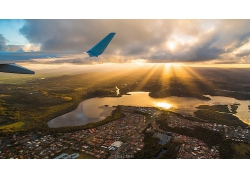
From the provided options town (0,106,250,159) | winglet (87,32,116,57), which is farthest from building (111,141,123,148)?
winglet (87,32,116,57)

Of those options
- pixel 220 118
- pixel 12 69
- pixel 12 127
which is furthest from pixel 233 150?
pixel 12 127

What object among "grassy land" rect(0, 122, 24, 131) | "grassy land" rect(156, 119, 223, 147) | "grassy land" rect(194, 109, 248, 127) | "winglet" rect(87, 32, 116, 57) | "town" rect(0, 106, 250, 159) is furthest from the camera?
"grassy land" rect(194, 109, 248, 127)

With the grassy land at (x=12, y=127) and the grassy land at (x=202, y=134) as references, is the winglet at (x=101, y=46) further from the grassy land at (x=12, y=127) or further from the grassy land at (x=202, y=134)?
the grassy land at (x=12, y=127)

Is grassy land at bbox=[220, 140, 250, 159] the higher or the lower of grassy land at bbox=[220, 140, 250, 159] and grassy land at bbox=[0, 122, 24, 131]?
the lower

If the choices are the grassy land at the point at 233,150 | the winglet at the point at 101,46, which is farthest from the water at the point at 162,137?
the winglet at the point at 101,46

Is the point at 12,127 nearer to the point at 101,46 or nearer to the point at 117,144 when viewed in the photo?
the point at 117,144

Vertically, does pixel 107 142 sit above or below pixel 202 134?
above

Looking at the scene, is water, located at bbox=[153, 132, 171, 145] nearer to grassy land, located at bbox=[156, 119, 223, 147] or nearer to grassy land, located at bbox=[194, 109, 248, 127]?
grassy land, located at bbox=[156, 119, 223, 147]

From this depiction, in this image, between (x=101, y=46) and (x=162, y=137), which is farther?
(x=162, y=137)
